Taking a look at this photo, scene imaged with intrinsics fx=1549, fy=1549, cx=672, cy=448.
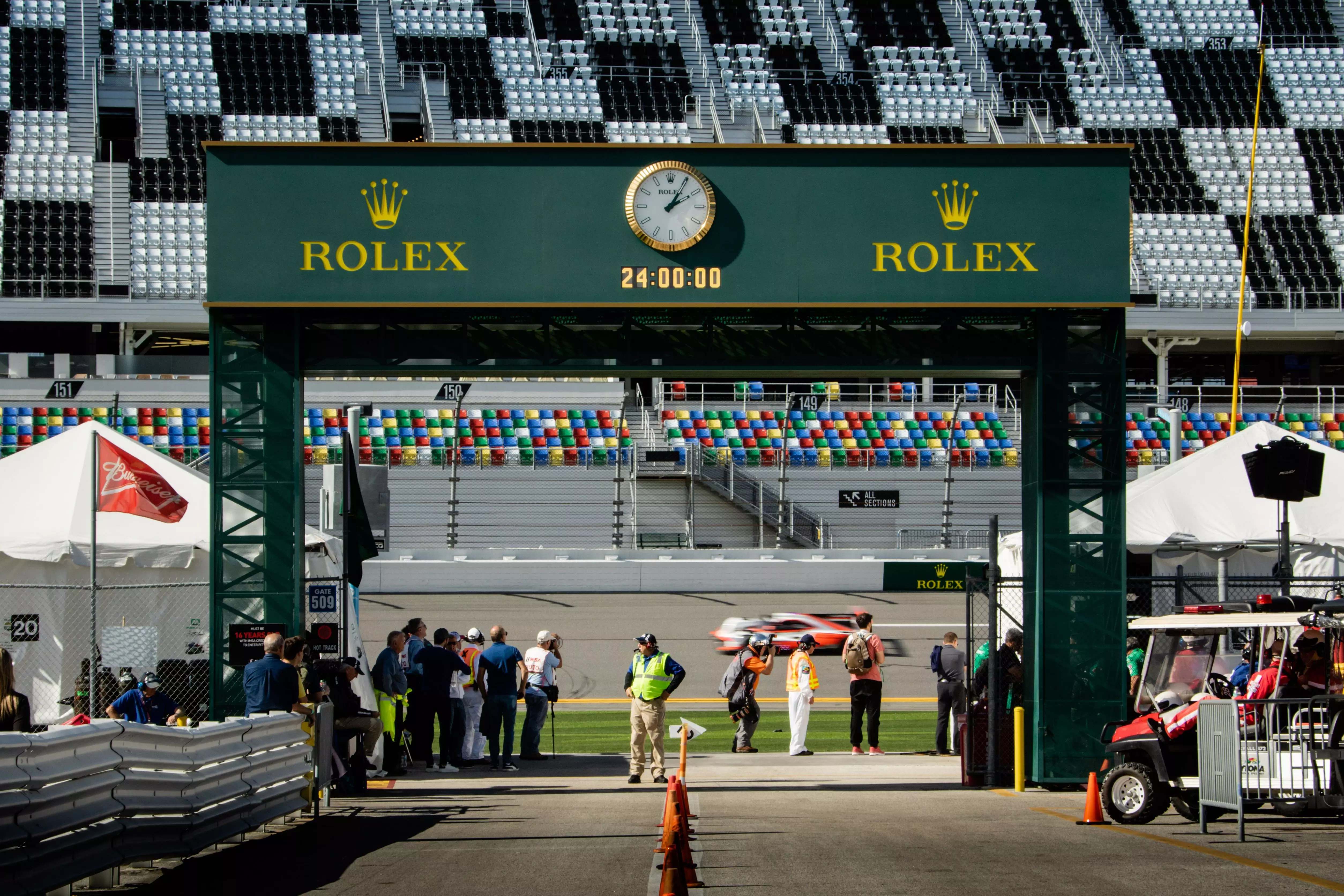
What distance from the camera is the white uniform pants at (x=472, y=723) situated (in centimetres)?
1850

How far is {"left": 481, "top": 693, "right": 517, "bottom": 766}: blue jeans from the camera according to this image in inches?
703

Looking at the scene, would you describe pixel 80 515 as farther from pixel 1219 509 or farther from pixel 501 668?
pixel 1219 509

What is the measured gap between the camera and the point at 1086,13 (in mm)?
56219

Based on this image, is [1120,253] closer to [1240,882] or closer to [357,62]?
[1240,882]

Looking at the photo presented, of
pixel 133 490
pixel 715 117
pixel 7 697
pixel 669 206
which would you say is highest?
pixel 715 117

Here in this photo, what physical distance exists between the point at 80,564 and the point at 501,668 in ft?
18.3

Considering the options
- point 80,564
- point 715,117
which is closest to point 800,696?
point 80,564

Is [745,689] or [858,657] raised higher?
[858,657]

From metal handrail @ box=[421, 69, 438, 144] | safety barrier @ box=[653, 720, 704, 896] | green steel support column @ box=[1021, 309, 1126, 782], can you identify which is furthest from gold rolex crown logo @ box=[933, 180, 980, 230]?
metal handrail @ box=[421, 69, 438, 144]

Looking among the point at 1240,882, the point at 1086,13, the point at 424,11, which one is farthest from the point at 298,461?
the point at 1086,13

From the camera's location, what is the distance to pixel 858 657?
63.2 ft

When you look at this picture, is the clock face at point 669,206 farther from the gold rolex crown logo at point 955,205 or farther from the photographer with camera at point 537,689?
the photographer with camera at point 537,689

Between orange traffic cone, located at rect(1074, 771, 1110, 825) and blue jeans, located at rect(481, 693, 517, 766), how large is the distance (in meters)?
7.23

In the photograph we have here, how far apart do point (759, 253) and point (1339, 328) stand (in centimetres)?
3437
